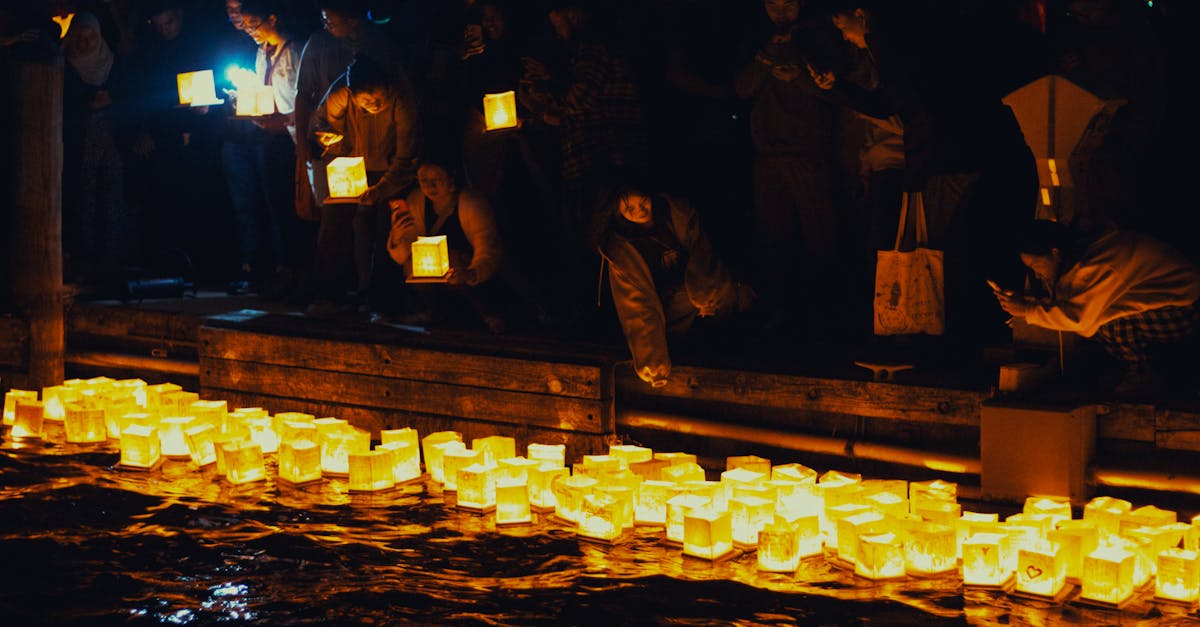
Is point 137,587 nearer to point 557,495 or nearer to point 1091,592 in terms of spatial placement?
point 557,495

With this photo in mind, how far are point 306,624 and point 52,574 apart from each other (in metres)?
1.36

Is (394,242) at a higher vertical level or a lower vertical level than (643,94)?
lower

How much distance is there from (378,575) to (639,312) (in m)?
2.14

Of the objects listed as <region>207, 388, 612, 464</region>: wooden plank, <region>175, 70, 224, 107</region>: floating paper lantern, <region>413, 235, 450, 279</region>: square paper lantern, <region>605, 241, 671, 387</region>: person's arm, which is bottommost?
<region>207, 388, 612, 464</region>: wooden plank

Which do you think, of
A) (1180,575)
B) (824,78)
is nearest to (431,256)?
(824,78)

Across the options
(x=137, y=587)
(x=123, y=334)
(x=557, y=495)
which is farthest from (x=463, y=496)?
(x=123, y=334)

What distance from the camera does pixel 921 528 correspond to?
18.9ft

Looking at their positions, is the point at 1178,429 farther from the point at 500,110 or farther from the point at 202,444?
the point at 202,444

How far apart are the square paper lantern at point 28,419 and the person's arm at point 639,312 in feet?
11.7

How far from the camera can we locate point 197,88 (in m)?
10.3

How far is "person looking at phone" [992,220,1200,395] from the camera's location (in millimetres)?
6163

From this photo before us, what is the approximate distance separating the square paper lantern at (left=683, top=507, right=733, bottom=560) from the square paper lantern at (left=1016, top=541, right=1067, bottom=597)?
1186 mm

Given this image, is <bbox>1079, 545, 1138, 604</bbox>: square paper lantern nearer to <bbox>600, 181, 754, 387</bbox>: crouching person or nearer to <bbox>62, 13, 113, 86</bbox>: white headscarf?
<bbox>600, 181, 754, 387</bbox>: crouching person

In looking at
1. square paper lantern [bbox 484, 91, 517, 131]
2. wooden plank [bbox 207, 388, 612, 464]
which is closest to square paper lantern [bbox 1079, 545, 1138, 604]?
wooden plank [bbox 207, 388, 612, 464]
